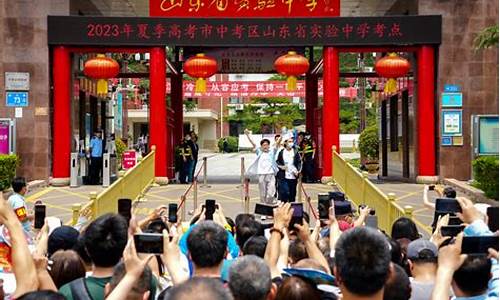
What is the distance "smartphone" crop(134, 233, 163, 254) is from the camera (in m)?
3.39

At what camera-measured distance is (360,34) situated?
18.0 metres

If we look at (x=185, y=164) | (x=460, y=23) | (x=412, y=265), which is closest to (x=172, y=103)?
(x=185, y=164)

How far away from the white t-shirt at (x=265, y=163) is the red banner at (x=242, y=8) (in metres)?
5.78

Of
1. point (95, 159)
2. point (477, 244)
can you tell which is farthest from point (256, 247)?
point (95, 159)

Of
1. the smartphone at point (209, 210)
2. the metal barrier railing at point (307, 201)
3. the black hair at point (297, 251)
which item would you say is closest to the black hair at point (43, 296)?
the black hair at point (297, 251)

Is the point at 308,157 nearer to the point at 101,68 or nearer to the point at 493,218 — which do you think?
the point at 101,68

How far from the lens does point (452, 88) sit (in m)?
17.9

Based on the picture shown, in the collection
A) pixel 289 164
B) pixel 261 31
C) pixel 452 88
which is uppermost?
pixel 261 31

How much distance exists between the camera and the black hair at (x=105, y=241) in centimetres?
384

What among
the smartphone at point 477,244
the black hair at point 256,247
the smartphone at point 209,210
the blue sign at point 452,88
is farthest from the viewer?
the blue sign at point 452,88

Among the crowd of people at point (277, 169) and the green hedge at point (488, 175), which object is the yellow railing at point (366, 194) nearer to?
the crowd of people at point (277, 169)

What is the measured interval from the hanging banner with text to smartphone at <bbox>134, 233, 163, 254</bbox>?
14908 mm

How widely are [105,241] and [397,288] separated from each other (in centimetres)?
163

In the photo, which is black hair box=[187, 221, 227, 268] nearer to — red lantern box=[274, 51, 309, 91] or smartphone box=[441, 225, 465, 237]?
smartphone box=[441, 225, 465, 237]
